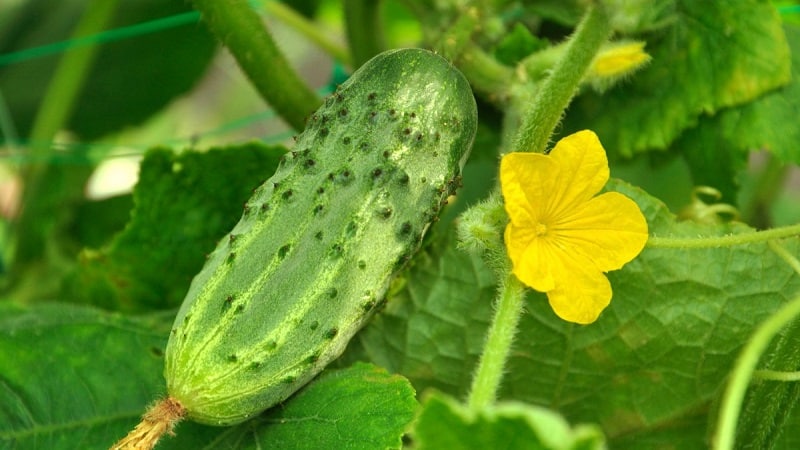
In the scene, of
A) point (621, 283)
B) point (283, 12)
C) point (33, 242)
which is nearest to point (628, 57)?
point (621, 283)

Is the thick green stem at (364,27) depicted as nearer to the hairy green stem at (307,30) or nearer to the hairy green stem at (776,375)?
the hairy green stem at (307,30)

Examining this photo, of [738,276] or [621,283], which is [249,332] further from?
[738,276]

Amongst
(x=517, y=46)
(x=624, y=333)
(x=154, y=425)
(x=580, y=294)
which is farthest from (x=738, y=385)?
(x=517, y=46)

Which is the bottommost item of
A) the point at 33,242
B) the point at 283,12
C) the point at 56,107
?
the point at 33,242

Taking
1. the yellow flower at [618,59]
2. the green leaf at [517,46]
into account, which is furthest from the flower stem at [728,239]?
the green leaf at [517,46]

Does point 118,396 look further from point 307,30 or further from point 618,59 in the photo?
point 307,30
